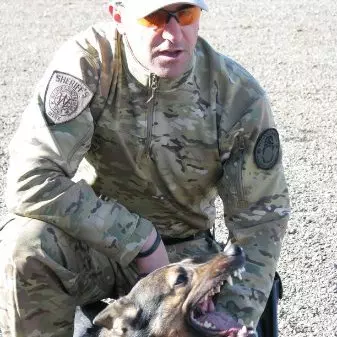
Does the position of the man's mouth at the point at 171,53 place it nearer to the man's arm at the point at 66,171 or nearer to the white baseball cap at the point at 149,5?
the white baseball cap at the point at 149,5

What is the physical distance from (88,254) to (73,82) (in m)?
0.80

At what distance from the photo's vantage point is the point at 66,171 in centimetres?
392

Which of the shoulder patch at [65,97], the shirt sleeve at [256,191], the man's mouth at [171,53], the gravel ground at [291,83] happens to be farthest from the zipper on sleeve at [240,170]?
the gravel ground at [291,83]

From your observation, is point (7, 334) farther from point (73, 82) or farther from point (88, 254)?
point (73, 82)

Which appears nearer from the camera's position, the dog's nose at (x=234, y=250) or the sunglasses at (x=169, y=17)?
the dog's nose at (x=234, y=250)

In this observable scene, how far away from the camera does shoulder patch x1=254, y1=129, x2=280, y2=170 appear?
4082 mm

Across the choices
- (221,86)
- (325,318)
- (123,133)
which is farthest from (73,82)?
(325,318)

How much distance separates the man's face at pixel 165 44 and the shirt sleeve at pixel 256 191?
0.40 metres

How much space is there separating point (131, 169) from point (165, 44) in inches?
25.8

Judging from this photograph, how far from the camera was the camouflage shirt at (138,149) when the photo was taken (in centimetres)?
386

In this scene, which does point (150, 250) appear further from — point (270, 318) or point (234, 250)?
point (270, 318)

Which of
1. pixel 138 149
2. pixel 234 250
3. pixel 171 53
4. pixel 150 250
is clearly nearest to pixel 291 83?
pixel 138 149

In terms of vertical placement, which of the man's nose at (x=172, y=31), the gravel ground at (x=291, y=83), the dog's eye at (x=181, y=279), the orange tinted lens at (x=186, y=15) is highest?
the orange tinted lens at (x=186, y=15)

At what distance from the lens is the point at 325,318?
5.21 meters
